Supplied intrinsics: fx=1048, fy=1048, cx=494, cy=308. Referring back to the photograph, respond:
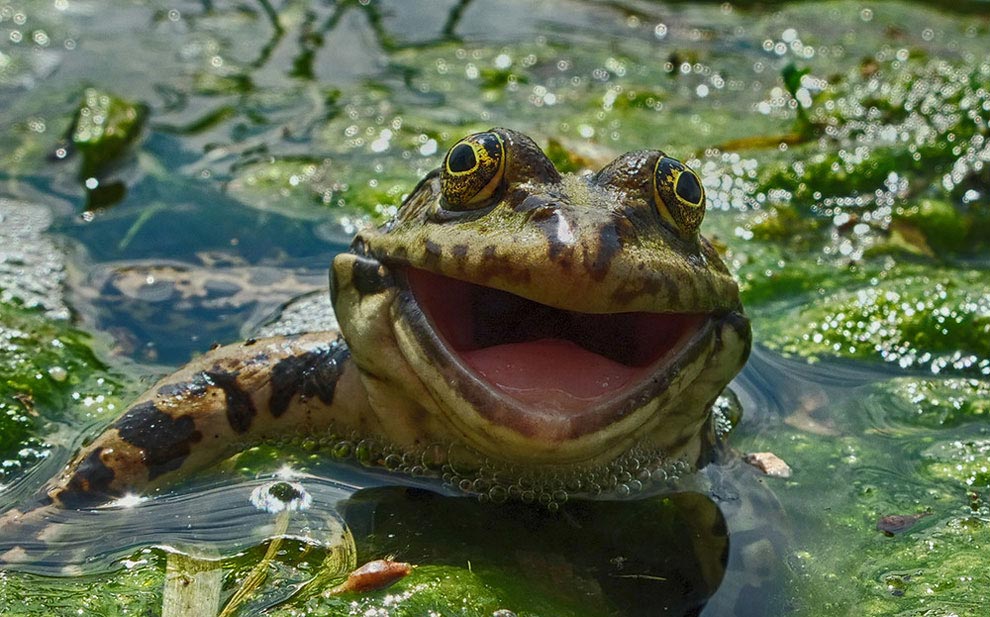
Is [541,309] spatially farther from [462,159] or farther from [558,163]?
[558,163]

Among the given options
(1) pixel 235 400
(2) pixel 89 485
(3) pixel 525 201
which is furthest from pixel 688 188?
(2) pixel 89 485

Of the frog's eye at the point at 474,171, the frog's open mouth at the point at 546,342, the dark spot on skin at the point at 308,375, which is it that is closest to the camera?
the frog's open mouth at the point at 546,342

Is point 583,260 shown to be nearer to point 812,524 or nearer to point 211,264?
point 812,524

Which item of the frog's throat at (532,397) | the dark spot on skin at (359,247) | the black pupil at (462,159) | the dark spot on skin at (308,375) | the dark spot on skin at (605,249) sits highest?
the black pupil at (462,159)

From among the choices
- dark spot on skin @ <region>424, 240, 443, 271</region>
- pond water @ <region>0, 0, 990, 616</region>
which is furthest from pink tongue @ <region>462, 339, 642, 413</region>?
pond water @ <region>0, 0, 990, 616</region>

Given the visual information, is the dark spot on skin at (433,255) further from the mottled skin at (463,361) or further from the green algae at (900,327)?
the green algae at (900,327)

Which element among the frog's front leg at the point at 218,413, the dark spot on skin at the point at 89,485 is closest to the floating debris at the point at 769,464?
the frog's front leg at the point at 218,413

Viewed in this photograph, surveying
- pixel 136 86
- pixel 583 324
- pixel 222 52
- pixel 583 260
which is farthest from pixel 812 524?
pixel 222 52
